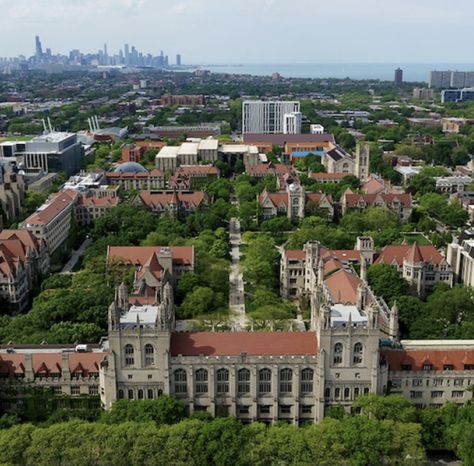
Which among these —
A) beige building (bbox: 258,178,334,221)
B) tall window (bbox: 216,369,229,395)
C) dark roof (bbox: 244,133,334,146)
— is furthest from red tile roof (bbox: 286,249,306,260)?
dark roof (bbox: 244,133,334,146)

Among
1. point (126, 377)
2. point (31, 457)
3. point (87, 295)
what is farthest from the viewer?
point (87, 295)

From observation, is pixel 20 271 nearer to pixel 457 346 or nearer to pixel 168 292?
pixel 168 292

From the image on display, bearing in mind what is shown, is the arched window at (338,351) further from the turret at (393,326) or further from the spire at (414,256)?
the spire at (414,256)

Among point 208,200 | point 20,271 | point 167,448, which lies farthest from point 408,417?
point 208,200

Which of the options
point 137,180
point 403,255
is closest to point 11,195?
point 137,180

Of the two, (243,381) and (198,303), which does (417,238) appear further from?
(243,381)

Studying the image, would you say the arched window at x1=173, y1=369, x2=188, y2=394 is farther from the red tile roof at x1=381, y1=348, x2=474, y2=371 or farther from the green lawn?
the green lawn

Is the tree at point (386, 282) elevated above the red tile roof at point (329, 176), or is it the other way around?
the red tile roof at point (329, 176)

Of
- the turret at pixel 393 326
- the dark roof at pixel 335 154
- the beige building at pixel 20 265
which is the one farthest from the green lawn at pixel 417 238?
the beige building at pixel 20 265
